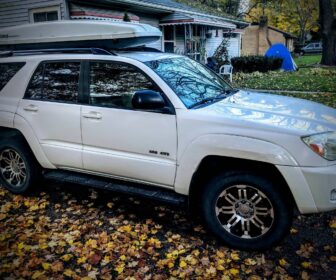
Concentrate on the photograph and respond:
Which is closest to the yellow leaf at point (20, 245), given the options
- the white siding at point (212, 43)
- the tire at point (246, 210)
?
the tire at point (246, 210)

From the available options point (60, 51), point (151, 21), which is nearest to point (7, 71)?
point (60, 51)

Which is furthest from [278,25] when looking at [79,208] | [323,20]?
[79,208]

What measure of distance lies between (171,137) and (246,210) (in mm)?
1052

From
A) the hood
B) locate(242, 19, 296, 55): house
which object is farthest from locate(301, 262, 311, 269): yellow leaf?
locate(242, 19, 296, 55): house

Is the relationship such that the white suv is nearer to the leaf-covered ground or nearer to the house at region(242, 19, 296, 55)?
the leaf-covered ground

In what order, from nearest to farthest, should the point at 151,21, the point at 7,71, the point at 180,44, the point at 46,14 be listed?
1. the point at 7,71
2. the point at 46,14
3. the point at 151,21
4. the point at 180,44

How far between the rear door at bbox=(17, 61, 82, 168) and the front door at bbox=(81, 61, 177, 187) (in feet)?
0.58

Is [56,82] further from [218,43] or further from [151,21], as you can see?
[218,43]

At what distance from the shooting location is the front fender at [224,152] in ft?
9.91

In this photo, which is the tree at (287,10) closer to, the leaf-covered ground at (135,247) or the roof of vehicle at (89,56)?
the roof of vehicle at (89,56)

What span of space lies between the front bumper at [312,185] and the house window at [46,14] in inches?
459

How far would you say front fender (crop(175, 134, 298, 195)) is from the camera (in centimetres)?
302

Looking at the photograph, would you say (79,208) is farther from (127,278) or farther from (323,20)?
(323,20)

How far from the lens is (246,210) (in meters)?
3.35
